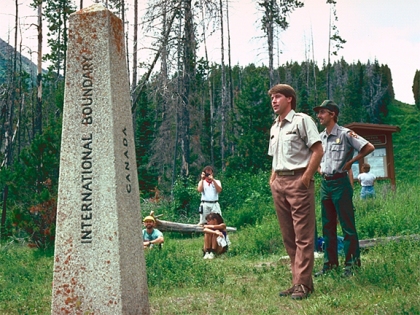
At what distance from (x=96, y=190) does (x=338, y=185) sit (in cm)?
332

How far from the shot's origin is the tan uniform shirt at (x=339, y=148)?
6.72 m

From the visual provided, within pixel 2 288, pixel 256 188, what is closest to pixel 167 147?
pixel 256 188

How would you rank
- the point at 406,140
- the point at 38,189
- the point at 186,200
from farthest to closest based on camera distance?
the point at 406,140 → the point at 186,200 → the point at 38,189

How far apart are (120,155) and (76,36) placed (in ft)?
3.82

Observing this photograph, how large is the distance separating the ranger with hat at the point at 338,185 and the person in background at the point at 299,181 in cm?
101

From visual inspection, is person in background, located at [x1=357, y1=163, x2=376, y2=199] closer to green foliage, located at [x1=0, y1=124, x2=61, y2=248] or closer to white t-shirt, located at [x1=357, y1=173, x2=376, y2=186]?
white t-shirt, located at [x1=357, y1=173, x2=376, y2=186]

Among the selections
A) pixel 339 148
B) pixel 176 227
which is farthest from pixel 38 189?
pixel 339 148

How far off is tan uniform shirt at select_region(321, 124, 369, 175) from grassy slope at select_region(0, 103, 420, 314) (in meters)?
1.28

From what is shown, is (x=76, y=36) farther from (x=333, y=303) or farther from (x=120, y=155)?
(x=333, y=303)

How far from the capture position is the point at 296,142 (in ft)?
19.0

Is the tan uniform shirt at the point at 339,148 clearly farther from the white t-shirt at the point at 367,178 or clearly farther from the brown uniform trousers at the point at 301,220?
the white t-shirt at the point at 367,178

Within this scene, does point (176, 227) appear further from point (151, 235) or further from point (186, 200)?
point (151, 235)

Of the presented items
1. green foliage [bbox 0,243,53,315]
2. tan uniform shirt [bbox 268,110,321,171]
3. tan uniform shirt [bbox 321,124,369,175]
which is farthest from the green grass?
tan uniform shirt [bbox 268,110,321,171]

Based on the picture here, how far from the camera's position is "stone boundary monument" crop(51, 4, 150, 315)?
14.9 feet
